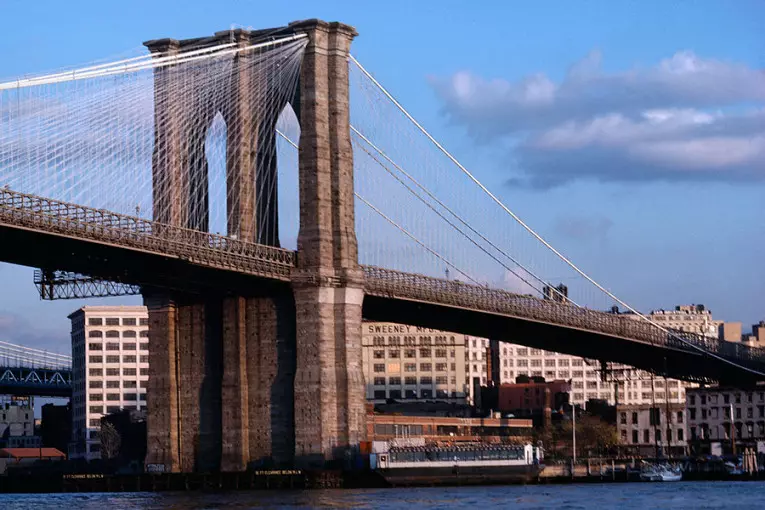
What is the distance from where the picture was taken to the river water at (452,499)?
242 feet

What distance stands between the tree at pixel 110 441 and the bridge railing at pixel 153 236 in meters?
63.9

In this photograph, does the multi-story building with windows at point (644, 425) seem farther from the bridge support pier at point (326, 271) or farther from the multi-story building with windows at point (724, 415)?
the bridge support pier at point (326, 271)

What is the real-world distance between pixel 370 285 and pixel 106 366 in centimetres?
9652

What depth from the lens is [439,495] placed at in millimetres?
83625

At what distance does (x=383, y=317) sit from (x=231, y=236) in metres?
Answer: 18.5

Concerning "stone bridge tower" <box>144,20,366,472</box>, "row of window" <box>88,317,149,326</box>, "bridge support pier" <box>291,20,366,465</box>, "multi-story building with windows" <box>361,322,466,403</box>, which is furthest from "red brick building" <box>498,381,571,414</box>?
"bridge support pier" <box>291,20,366,465</box>

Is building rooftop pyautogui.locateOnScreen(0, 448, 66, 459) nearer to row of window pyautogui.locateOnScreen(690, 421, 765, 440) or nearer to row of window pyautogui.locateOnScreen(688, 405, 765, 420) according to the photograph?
row of window pyautogui.locateOnScreen(688, 405, 765, 420)

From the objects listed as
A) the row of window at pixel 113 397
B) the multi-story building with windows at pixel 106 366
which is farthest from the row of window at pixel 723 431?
the row of window at pixel 113 397

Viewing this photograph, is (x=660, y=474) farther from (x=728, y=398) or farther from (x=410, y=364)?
(x=410, y=364)

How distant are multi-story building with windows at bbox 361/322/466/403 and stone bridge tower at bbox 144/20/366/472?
90.1 metres

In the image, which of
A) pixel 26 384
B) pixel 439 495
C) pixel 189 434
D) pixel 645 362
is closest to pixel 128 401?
pixel 26 384

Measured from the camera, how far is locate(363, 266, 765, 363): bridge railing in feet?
334

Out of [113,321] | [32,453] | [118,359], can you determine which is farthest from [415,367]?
[32,453]

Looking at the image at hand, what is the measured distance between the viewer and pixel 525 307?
112 m
